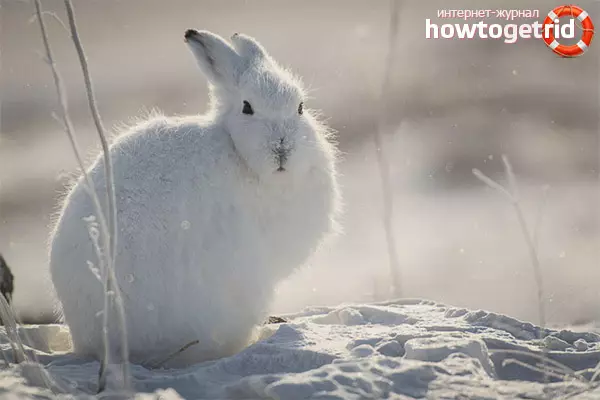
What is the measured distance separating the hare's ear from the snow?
55.6 inches

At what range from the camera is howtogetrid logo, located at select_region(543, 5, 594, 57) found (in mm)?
4465

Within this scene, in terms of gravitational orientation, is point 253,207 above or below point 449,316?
above

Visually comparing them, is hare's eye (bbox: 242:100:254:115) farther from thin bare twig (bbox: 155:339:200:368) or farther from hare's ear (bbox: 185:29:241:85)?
thin bare twig (bbox: 155:339:200:368)

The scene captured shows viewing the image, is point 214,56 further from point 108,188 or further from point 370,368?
point 370,368

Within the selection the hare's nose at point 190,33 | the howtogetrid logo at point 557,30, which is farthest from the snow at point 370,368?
the howtogetrid logo at point 557,30

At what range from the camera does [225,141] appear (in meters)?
3.71

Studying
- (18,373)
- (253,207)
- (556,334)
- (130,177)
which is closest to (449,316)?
(556,334)

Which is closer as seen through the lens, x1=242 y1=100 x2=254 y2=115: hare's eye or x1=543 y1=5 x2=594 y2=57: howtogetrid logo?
x1=242 y1=100 x2=254 y2=115: hare's eye

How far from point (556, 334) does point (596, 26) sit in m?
2.05

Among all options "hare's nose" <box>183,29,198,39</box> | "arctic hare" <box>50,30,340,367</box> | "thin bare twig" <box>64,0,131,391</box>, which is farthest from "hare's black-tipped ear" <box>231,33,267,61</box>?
"thin bare twig" <box>64,0,131,391</box>

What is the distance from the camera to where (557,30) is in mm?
4492

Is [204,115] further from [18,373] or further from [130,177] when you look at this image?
[18,373]

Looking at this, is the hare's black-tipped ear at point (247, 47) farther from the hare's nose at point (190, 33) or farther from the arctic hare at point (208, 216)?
the hare's nose at point (190, 33)

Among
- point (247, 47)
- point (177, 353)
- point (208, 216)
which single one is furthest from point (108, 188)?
point (247, 47)
